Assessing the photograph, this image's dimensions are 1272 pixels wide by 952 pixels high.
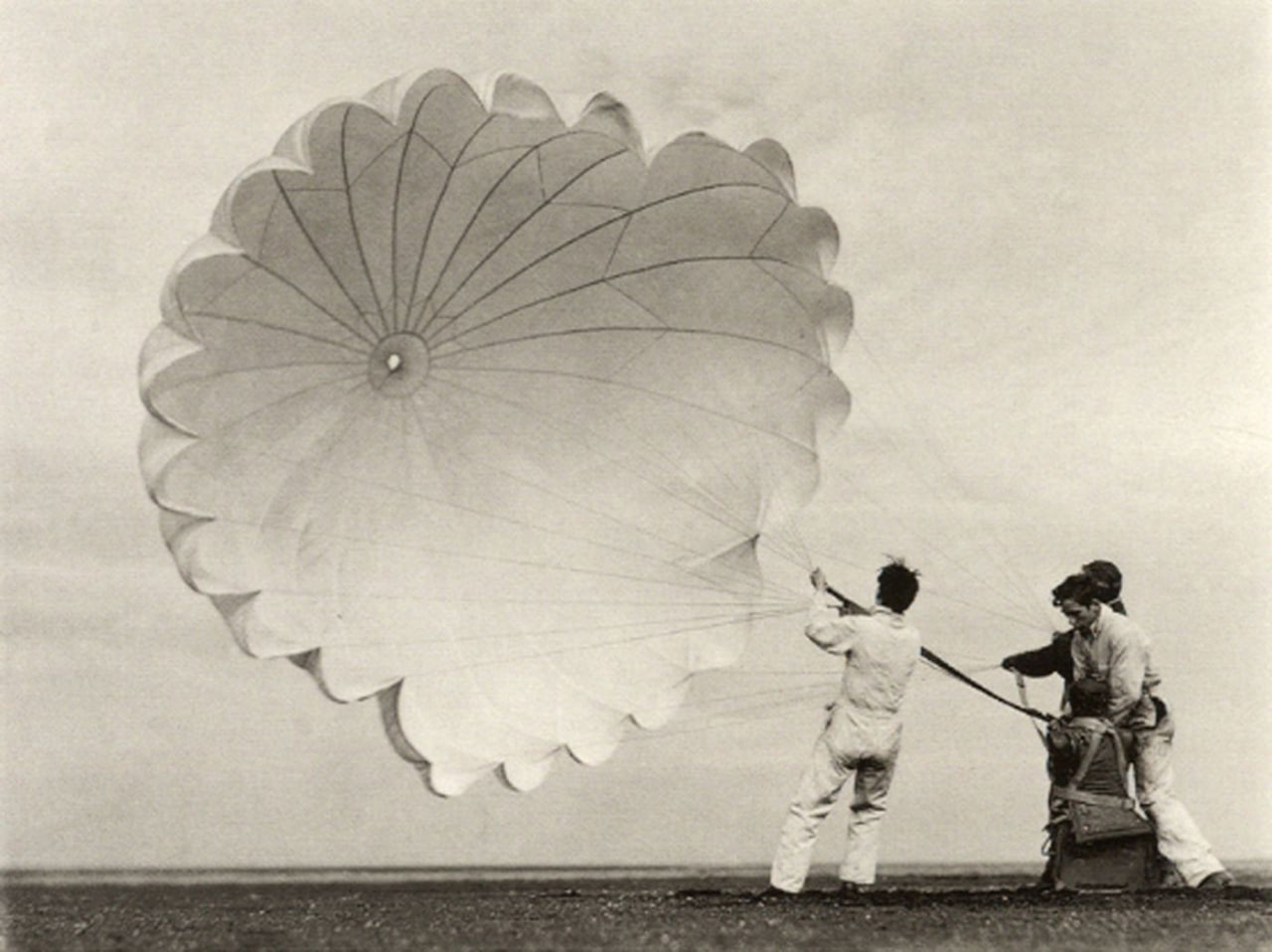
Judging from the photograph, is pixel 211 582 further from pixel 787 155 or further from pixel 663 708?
pixel 787 155

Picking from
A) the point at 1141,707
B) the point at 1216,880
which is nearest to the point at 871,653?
the point at 1141,707

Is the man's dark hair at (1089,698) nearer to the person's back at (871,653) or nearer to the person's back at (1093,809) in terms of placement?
the person's back at (1093,809)

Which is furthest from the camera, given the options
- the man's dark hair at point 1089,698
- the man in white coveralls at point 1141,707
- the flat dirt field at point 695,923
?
the man's dark hair at point 1089,698

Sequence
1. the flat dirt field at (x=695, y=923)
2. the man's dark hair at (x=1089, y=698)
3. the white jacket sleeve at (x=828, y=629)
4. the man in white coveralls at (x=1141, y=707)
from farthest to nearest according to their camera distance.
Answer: the man's dark hair at (x=1089, y=698), the man in white coveralls at (x=1141, y=707), the white jacket sleeve at (x=828, y=629), the flat dirt field at (x=695, y=923)

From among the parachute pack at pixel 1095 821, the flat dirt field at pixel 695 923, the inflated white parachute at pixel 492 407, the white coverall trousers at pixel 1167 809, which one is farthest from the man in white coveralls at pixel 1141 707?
the inflated white parachute at pixel 492 407

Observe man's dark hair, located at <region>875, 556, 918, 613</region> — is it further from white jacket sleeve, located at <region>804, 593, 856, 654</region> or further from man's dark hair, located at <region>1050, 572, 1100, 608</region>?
man's dark hair, located at <region>1050, 572, 1100, 608</region>

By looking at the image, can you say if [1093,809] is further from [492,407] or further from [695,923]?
[492,407]

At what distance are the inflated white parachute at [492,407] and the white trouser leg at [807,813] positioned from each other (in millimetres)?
1630

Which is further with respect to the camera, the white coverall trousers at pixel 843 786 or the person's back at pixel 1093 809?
the person's back at pixel 1093 809

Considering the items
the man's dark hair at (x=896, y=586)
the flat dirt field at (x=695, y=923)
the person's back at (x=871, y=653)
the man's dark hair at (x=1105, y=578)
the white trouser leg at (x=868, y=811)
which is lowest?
the flat dirt field at (x=695, y=923)

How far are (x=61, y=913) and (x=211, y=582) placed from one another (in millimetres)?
2880

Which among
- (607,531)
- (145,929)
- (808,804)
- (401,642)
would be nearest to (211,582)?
(401,642)

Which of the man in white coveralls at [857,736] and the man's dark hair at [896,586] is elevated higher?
the man's dark hair at [896,586]

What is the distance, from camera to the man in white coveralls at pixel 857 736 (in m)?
11.0
